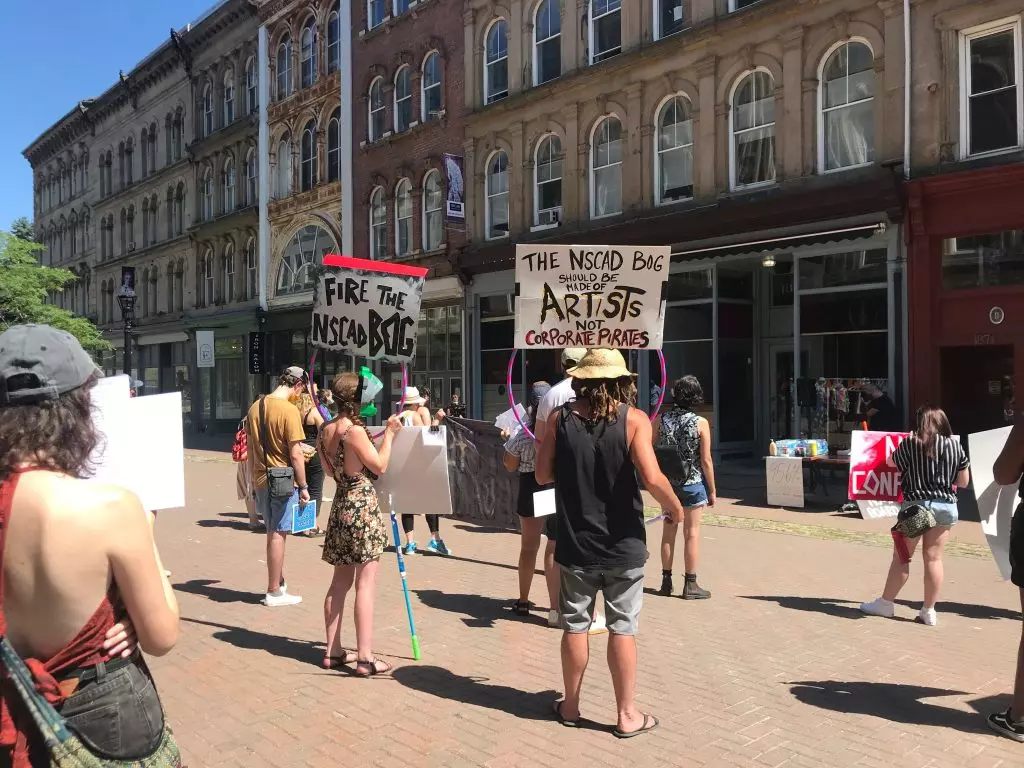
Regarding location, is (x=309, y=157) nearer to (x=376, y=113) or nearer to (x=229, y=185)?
(x=376, y=113)

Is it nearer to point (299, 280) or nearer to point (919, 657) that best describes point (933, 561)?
point (919, 657)

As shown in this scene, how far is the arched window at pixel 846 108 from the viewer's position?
1441cm

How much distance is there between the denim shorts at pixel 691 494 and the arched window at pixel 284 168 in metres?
25.1

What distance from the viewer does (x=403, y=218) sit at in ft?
81.6

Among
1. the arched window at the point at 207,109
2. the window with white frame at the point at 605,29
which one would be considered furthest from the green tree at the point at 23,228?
the window with white frame at the point at 605,29

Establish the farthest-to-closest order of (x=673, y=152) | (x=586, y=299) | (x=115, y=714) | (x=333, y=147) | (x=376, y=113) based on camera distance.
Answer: (x=333, y=147)
(x=376, y=113)
(x=673, y=152)
(x=586, y=299)
(x=115, y=714)

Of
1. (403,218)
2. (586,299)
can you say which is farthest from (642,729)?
(403,218)

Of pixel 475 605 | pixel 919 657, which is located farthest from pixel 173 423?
pixel 919 657

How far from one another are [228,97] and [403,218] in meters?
12.5

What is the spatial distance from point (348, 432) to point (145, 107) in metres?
37.9

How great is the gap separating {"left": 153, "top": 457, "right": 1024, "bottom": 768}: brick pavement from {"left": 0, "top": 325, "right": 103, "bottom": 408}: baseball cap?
9.04 feet

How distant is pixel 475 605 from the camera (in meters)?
7.11

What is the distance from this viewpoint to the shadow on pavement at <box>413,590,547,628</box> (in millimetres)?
6637

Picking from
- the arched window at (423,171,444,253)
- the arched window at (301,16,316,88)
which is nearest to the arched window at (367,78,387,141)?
the arched window at (423,171,444,253)
